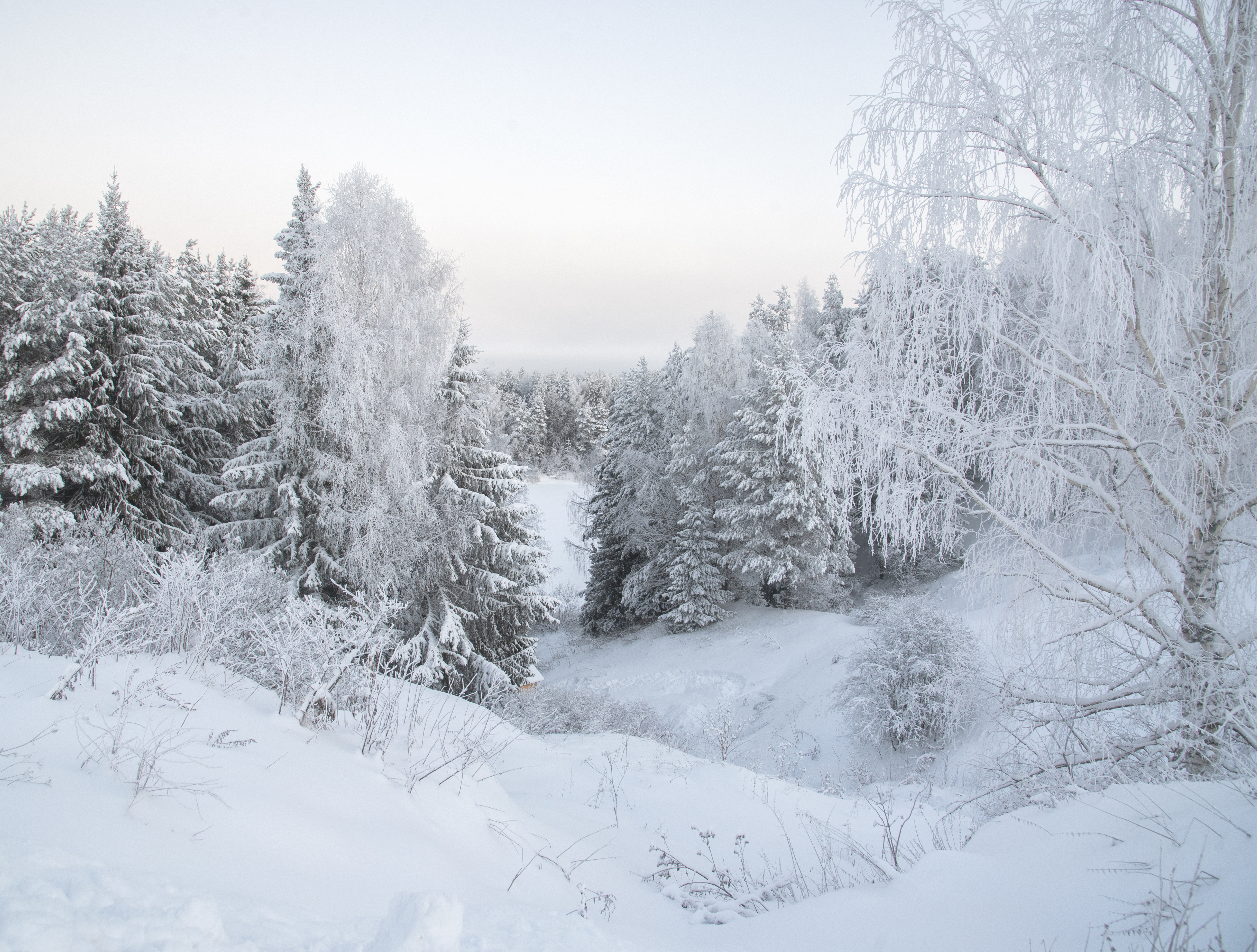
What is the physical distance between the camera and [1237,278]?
3.64m

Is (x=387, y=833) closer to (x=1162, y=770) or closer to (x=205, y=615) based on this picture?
(x=205, y=615)

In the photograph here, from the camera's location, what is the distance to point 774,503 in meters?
18.1

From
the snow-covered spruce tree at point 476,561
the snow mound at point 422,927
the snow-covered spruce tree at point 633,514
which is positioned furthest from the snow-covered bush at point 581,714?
the snow-covered spruce tree at point 633,514

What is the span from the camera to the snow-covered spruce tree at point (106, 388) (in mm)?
11805

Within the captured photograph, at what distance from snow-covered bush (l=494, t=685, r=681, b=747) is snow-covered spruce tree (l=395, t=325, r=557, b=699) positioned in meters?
0.85

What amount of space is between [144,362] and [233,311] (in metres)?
7.69

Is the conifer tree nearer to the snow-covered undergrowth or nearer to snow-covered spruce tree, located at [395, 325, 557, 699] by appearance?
snow-covered spruce tree, located at [395, 325, 557, 699]

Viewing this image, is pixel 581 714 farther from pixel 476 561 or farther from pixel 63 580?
pixel 63 580

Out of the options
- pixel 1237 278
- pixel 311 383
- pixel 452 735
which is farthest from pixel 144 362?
pixel 1237 278

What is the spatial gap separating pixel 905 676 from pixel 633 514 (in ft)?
41.1

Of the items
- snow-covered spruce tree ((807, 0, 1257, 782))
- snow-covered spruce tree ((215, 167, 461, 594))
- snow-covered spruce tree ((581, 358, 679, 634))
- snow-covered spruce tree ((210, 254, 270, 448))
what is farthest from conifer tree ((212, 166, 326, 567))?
snow-covered spruce tree ((581, 358, 679, 634))

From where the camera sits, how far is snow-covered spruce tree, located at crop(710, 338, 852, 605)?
59.1 ft

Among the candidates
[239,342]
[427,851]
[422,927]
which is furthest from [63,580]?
[239,342]

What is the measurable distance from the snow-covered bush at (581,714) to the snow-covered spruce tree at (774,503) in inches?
285
